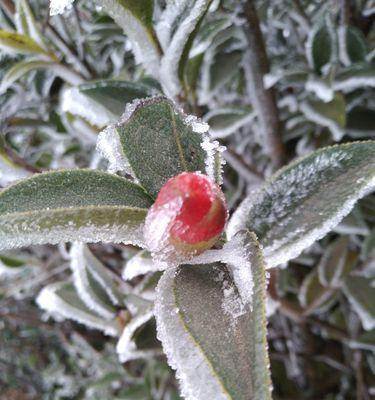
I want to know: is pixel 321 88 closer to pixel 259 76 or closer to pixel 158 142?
pixel 259 76

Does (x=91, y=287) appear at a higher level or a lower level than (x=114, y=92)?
lower

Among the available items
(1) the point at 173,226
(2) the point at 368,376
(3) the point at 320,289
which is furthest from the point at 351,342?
(1) the point at 173,226

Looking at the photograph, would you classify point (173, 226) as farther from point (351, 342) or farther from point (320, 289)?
point (351, 342)

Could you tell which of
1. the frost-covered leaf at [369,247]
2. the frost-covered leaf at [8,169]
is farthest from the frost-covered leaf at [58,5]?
the frost-covered leaf at [369,247]

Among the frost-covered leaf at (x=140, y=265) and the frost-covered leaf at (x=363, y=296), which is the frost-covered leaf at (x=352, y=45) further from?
the frost-covered leaf at (x=140, y=265)

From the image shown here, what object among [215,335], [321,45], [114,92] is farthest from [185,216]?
[321,45]

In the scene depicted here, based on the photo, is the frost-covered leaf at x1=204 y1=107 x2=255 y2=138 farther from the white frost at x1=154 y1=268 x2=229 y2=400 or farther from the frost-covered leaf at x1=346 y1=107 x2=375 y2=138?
the white frost at x1=154 y1=268 x2=229 y2=400
